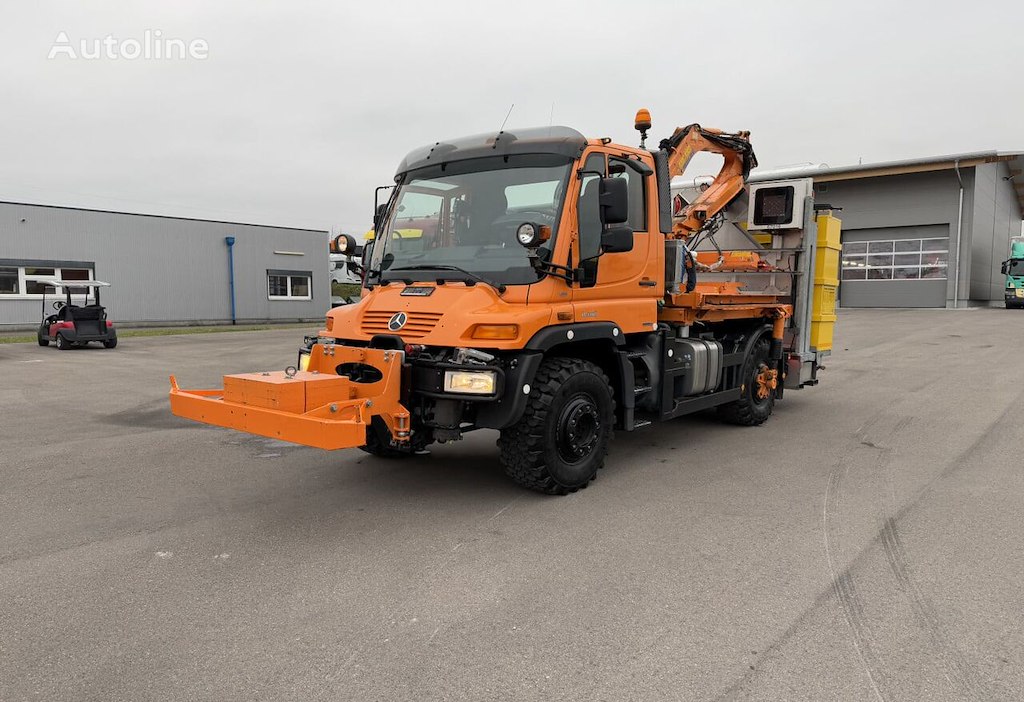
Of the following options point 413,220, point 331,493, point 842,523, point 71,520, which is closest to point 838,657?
point 842,523

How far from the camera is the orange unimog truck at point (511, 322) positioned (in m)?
4.54

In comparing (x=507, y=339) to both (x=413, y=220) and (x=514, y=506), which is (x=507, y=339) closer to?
(x=514, y=506)

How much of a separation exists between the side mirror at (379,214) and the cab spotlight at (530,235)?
162 centimetres

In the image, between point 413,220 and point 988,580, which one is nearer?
point 988,580

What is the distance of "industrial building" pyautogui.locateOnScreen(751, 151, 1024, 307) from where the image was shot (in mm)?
31609

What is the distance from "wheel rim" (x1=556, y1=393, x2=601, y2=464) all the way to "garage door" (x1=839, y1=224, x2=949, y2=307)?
33.3m

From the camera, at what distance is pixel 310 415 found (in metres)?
4.25

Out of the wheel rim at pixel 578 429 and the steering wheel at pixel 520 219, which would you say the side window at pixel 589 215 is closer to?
the steering wheel at pixel 520 219

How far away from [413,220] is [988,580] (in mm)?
4413

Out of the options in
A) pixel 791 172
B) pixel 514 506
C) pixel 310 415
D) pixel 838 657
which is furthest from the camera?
pixel 791 172

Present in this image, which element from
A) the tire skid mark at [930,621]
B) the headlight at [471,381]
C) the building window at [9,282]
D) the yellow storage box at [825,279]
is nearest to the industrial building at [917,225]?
the yellow storage box at [825,279]

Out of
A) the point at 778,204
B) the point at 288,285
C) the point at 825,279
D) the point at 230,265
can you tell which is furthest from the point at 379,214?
the point at 288,285

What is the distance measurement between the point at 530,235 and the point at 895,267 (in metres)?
34.7

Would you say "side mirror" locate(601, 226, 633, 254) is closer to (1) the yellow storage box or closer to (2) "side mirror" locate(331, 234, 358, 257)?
(2) "side mirror" locate(331, 234, 358, 257)
